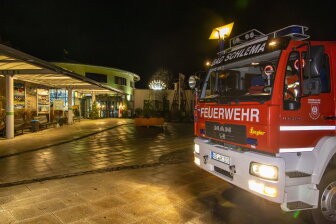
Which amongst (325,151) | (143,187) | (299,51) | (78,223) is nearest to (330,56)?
(299,51)

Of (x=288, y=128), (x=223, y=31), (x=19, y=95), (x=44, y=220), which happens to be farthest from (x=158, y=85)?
(x=288, y=128)

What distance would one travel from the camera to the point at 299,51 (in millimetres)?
3445

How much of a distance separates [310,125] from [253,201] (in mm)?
1867

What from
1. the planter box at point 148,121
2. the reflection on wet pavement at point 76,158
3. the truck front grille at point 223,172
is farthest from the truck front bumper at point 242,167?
the planter box at point 148,121

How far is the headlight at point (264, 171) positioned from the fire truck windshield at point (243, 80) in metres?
0.96

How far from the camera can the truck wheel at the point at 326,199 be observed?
11.3ft

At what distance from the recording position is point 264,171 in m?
3.28

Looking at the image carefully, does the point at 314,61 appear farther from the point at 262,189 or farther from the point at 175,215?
the point at 175,215

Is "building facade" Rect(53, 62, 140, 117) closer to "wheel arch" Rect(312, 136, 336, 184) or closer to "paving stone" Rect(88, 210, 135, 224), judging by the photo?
"paving stone" Rect(88, 210, 135, 224)

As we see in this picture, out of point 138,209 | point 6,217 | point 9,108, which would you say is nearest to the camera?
point 6,217

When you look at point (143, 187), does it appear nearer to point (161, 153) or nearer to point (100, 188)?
point (100, 188)

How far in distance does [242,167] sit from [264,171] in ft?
1.24

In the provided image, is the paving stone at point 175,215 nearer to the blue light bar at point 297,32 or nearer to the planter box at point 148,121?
the blue light bar at point 297,32

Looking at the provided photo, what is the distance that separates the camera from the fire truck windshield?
361 cm
